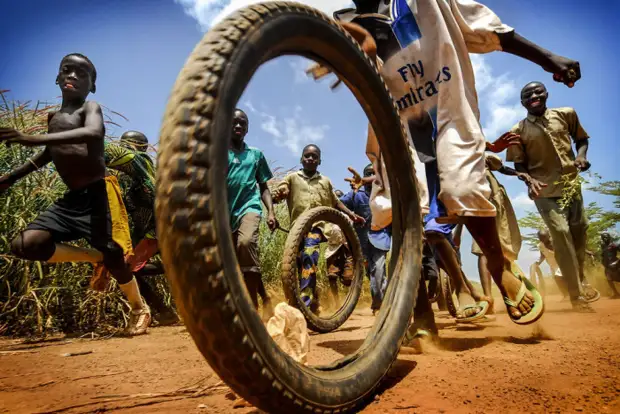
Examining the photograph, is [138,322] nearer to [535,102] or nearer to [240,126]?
[240,126]

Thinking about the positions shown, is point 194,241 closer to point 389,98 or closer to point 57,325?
point 389,98

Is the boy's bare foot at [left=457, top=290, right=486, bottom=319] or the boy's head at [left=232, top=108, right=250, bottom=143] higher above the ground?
the boy's head at [left=232, top=108, right=250, bottom=143]

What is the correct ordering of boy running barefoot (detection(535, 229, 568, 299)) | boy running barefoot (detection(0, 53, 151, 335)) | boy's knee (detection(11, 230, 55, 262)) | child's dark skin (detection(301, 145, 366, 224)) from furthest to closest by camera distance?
boy running barefoot (detection(535, 229, 568, 299)) → child's dark skin (detection(301, 145, 366, 224)) → boy running barefoot (detection(0, 53, 151, 335)) → boy's knee (detection(11, 230, 55, 262))

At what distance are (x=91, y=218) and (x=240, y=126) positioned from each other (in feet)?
5.34

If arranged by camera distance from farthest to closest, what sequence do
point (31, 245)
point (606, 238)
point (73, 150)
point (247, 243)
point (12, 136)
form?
1. point (606, 238)
2. point (247, 243)
3. point (73, 150)
4. point (31, 245)
5. point (12, 136)

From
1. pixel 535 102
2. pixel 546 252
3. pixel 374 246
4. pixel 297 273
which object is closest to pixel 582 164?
pixel 535 102

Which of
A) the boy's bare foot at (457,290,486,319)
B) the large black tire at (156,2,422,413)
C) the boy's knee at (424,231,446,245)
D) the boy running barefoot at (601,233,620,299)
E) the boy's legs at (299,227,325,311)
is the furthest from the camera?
the boy running barefoot at (601,233,620,299)

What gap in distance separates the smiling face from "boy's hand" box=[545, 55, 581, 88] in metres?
2.73

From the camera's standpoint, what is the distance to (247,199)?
3680mm

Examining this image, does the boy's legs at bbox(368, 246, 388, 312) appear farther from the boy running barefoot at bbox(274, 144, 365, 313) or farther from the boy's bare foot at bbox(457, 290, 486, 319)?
the boy's bare foot at bbox(457, 290, 486, 319)

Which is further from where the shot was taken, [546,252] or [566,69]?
[546,252]

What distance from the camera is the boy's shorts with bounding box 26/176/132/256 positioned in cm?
302

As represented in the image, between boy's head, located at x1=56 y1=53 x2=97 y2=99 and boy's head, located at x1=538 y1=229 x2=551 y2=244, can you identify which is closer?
boy's head, located at x1=56 y1=53 x2=97 y2=99

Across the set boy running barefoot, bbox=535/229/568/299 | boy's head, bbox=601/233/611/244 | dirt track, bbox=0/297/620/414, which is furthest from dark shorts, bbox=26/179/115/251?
boy running barefoot, bbox=535/229/568/299
